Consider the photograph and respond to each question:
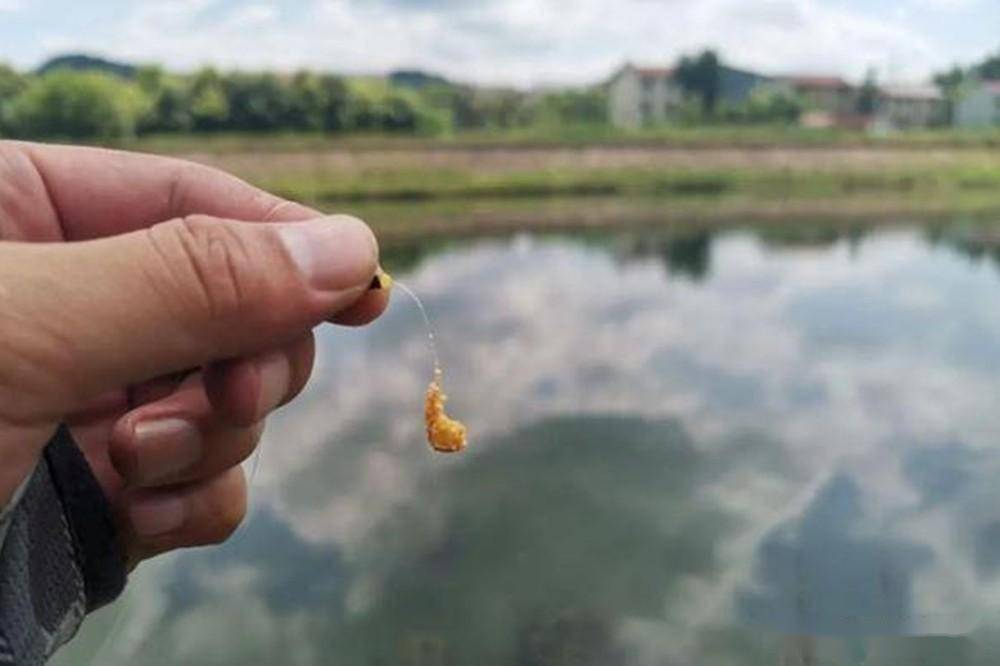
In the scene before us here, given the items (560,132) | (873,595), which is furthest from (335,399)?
(560,132)

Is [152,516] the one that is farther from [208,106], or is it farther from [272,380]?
[208,106]

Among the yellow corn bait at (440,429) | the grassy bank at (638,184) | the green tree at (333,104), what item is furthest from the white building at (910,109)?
the yellow corn bait at (440,429)

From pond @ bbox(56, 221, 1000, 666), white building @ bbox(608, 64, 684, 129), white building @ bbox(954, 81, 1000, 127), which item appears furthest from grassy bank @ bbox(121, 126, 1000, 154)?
pond @ bbox(56, 221, 1000, 666)

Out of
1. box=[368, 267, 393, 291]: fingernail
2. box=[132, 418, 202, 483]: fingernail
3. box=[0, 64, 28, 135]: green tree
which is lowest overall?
box=[132, 418, 202, 483]: fingernail

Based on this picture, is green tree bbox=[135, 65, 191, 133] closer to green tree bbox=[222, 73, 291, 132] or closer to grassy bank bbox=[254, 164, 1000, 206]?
green tree bbox=[222, 73, 291, 132]

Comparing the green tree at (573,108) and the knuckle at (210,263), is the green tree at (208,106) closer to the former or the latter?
the green tree at (573,108)

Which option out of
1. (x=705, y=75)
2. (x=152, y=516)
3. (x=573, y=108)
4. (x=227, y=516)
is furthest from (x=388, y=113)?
(x=152, y=516)
